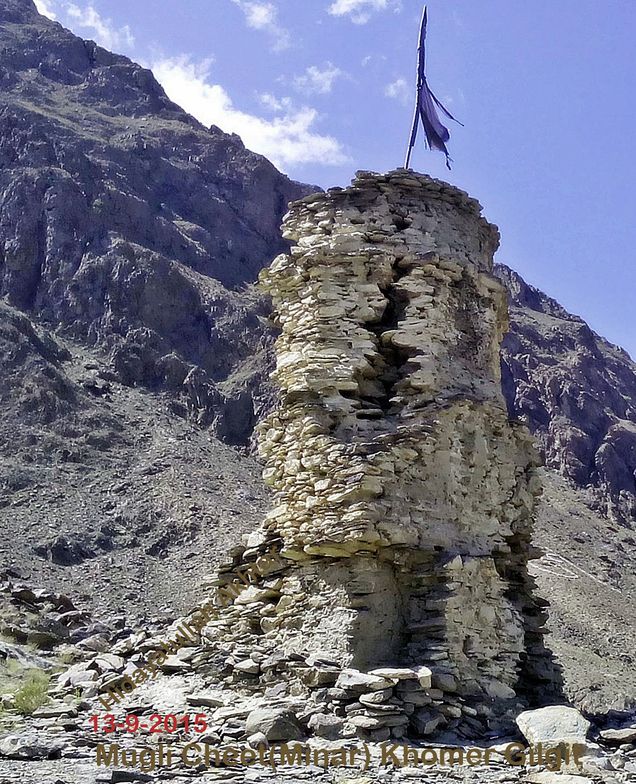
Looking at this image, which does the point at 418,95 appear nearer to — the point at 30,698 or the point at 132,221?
the point at 30,698

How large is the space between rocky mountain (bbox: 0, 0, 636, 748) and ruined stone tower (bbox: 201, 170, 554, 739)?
1665 cm

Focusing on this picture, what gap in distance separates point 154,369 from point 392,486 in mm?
48264

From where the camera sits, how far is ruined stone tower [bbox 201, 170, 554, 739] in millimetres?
8902

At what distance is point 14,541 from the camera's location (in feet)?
115

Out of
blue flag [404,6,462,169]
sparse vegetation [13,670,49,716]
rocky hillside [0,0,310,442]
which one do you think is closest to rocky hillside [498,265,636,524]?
rocky hillside [0,0,310,442]

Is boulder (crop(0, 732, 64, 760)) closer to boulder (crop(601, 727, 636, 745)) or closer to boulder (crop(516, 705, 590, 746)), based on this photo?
boulder (crop(516, 705, 590, 746))

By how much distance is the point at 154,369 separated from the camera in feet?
185

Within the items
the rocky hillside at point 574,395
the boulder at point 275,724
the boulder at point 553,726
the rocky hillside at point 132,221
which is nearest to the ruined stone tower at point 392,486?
the boulder at point 275,724

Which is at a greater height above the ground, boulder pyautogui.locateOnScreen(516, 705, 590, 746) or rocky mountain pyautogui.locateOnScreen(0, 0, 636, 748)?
rocky mountain pyautogui.locateOnScreen(0, 0, 636, 748)

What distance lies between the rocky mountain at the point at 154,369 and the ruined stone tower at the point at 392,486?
16647 mm

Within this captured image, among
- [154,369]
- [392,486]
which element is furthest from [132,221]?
[392,486]

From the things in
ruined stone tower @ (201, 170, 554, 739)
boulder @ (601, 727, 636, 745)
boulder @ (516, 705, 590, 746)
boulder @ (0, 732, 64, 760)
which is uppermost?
ruined stone tower @ (201, 170, 554, 739)

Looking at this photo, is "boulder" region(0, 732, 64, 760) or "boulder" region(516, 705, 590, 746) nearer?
"boulder" region(0, 732, 64, 760)

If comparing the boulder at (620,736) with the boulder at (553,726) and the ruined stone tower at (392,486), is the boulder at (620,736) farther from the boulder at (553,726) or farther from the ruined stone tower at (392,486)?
the ruined stone tower at (392,486)
